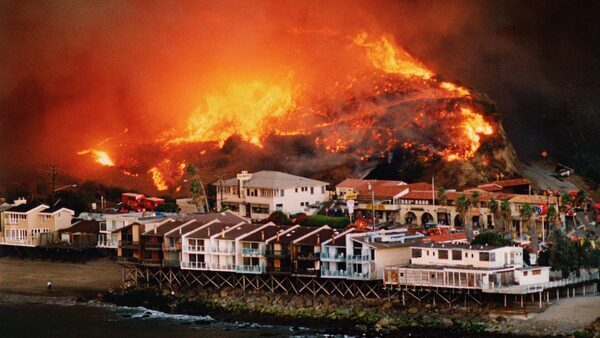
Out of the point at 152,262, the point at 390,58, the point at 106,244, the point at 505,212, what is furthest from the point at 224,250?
the point at 390,58

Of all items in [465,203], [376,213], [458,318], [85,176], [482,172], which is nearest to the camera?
[458,318]

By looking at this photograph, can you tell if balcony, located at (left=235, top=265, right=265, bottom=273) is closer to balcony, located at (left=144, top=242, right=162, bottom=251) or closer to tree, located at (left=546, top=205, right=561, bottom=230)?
balcony, located at (left=144, top=242, right=162, bottom=251)

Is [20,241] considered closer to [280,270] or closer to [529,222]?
[280,270]

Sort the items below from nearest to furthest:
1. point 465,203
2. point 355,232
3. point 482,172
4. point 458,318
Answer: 1. point 458,318
2. point 355,232
3. point 465,203
4. point 482,172

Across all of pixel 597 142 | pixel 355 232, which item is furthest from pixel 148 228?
pixel 597 142

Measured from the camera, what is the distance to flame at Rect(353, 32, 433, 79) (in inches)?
5330

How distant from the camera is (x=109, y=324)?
317ft

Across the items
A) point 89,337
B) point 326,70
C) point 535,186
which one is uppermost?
point 326,70

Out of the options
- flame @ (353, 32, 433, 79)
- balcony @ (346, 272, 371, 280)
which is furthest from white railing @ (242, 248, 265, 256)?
flame @ (353, 32, 433, 79)

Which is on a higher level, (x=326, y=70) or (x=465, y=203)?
(x=326, y=70)

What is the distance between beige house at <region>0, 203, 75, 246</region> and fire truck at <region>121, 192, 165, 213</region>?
5810 millimetres

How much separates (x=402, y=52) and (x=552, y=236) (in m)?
35.6

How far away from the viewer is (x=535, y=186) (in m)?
127

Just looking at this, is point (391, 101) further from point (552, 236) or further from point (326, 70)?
point (552, 236)
